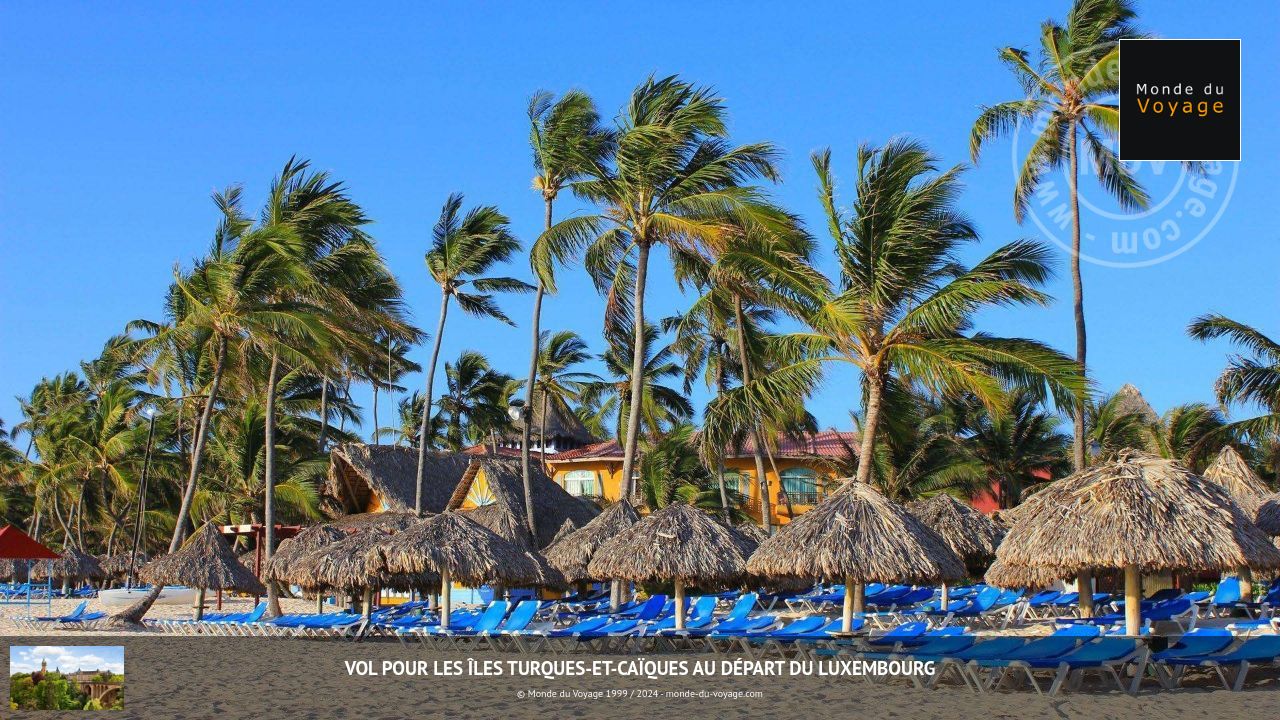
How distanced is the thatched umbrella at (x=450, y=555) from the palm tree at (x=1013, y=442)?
739 inches

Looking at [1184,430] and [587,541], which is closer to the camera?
[587,541]

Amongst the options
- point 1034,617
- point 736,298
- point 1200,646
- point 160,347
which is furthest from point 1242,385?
point 160,347

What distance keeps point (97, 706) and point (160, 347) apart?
51.8 feet

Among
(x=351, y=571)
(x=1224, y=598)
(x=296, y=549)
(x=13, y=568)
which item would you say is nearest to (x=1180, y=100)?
(x=1224, y=598)

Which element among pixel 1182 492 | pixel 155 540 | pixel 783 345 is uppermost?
pixel 783 345

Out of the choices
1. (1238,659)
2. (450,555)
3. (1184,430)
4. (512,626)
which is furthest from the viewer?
(1184,430)

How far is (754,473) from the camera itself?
1548 inches

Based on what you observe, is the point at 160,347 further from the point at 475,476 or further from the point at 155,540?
the point at 155,540

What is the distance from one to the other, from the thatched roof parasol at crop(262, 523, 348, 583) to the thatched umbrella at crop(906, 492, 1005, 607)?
10147mm

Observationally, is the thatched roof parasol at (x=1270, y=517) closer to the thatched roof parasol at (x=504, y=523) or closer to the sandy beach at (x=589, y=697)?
the sandy beach at (x=589, y=697)

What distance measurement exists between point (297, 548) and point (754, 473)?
2091 centimetres

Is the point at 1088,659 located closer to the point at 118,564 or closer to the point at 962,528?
the point at 962,528

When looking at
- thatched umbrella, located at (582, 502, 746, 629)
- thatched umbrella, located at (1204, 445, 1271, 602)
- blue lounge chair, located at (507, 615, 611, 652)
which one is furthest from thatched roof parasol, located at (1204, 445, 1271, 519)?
blue lounge chair, located at (507, 615, 611, 652)

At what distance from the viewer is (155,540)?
46.9 m
